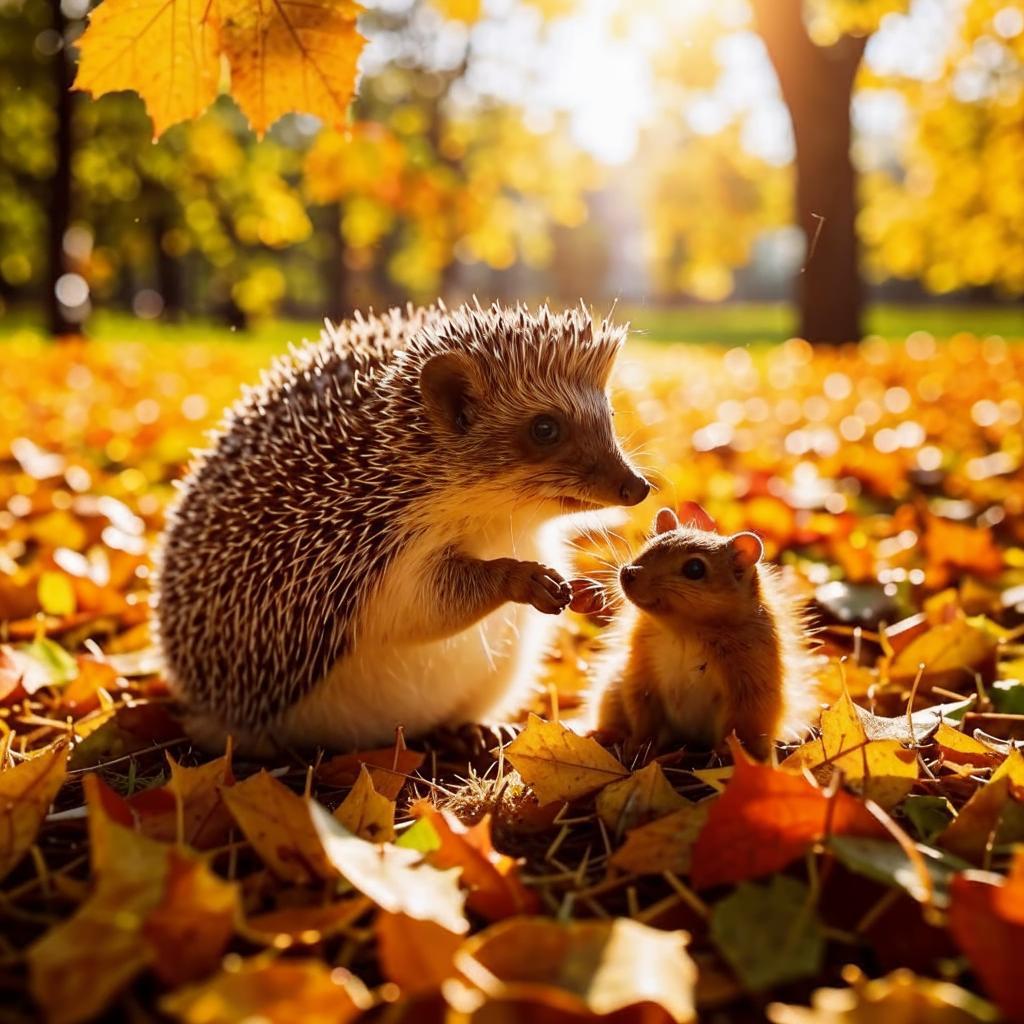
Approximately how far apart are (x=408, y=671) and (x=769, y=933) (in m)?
1.58

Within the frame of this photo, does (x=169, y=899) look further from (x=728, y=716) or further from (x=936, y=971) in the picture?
(x=728, y=716)

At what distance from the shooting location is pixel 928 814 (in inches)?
77.4

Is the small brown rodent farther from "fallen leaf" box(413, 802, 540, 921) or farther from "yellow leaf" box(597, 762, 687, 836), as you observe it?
"fallen leaf" box(413, 802, 540, 921)

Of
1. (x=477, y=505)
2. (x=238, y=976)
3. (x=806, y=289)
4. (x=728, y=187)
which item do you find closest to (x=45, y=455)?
(x=477, y=505)

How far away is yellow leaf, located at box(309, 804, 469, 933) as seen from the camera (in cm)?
153

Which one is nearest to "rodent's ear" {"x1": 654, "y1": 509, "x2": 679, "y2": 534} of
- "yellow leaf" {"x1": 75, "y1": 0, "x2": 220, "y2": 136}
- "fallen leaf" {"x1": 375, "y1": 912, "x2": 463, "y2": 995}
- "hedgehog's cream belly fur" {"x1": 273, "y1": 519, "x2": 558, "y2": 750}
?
"hedgehog's cream belly fur" {"x1": 273, "y1": 519, "x2": 558, "y2": 750}

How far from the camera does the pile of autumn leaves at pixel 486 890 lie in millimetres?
1359

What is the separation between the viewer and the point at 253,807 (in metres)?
1.82

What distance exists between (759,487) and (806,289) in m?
10.7

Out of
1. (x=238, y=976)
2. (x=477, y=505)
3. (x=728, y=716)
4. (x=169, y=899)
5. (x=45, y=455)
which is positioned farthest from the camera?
(x=45, y=455)

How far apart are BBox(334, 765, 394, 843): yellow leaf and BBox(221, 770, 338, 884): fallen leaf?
15 cm

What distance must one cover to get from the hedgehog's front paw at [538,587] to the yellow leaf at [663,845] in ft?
2.72

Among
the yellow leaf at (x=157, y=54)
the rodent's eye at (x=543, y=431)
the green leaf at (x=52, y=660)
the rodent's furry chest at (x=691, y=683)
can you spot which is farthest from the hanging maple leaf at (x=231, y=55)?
the rodent's furry chest at (x=691, y=683)

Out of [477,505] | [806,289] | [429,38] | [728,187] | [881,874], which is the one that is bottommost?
Answer: [881,874]
